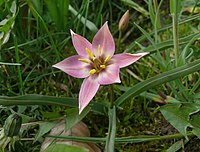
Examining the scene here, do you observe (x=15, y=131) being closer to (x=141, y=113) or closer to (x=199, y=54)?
(x=141, y=113)

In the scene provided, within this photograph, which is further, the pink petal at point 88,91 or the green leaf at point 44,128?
the green leaf at point 44,128

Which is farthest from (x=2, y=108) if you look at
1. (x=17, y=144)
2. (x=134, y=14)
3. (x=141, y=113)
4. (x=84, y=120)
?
(x=134, y=14)

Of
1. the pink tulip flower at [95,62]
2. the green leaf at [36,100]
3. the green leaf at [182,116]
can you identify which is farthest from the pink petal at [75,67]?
the green leaf at [182,116]

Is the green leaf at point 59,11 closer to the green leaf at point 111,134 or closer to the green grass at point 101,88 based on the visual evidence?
the green grass at point 101,88

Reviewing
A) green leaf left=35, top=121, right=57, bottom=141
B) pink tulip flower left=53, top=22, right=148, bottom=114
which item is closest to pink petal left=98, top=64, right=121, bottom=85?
pink tulip flower left=53, top=22, right=148, bottom=114

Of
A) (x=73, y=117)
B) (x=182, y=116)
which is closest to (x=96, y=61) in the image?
(x=73, y=117)

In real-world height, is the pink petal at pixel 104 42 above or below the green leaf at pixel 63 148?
above
